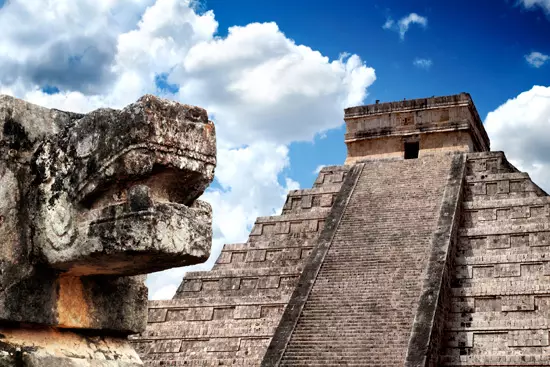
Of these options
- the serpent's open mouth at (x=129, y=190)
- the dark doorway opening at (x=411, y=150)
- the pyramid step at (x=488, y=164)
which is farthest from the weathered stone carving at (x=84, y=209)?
the dark doorway opening at (x=411, y=150)

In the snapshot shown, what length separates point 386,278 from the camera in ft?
51.4

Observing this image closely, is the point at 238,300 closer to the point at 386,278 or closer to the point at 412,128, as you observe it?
the point at 386,278

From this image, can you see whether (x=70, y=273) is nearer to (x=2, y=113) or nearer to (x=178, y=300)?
(x=2, y=113)

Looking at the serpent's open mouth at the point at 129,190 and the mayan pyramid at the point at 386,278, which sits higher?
the mayan pyramid at the point at 386,278

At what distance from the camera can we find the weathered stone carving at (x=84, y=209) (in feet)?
9.98

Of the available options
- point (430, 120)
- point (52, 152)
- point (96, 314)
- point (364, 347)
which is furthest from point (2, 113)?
point (430, 120)

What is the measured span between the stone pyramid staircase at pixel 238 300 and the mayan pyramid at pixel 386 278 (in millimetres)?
27

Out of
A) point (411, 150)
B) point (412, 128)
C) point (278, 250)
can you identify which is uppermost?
point (412, 128)

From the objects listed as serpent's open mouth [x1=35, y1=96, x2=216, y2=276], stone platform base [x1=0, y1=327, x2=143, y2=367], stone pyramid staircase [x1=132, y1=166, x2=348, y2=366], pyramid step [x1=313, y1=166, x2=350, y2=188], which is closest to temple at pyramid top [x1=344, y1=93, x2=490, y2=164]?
pyramid step [x1=313, y1=166, x2=350, y2=188]

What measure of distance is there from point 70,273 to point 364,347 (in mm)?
11126

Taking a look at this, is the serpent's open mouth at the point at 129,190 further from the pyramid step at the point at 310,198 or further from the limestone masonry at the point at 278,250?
the pyramid step at the point at 310,198

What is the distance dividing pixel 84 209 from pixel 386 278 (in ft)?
42.3

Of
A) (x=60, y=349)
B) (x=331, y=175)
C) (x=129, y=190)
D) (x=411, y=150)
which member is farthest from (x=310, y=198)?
(x=129, y=190)

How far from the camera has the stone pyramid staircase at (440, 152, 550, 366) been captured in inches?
545
